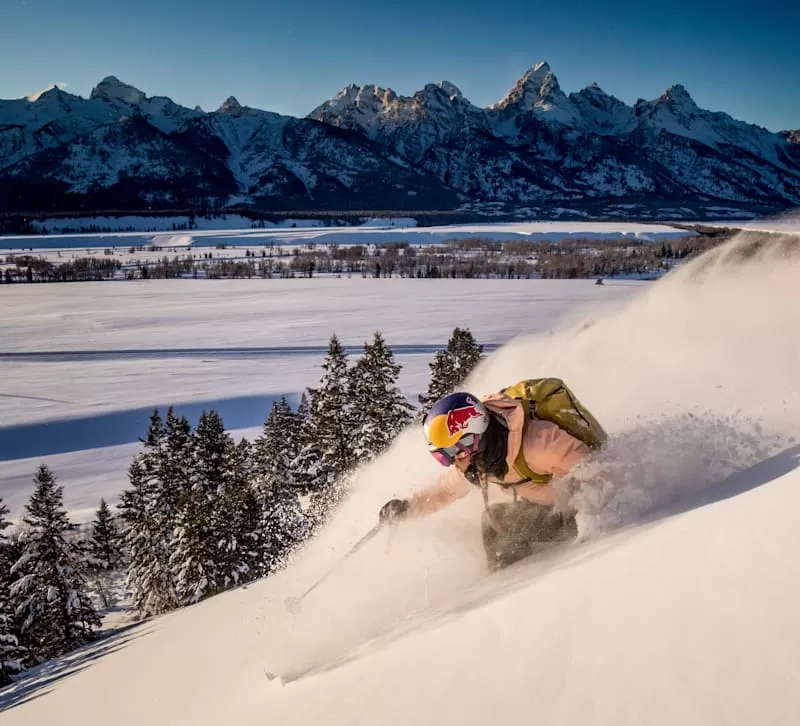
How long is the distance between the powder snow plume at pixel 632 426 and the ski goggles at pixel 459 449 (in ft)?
3.11

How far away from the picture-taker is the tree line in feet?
58.7

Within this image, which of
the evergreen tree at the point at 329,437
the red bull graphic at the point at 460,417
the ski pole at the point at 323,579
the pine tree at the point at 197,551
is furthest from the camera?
the evergreen tree at the point at 329,437

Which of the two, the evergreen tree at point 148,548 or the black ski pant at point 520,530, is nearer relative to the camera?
the black ski pant at point 520,530

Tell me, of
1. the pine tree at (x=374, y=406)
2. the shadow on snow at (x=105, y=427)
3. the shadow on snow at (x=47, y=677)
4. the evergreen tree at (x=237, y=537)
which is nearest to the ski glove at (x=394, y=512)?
the shadow on snow at (x=47, y=677)

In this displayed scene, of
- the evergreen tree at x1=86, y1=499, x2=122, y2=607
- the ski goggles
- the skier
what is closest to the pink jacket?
the skier

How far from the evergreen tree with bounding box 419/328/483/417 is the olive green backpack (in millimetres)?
18041

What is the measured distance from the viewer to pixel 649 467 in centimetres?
507

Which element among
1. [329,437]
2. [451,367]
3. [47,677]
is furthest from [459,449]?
[451,367]

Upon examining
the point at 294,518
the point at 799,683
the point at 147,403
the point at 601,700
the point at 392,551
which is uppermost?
the point at 799,683

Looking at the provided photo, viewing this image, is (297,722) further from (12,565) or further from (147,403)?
(147,403)

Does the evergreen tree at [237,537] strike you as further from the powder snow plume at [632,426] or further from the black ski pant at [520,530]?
the black ski pant at [520,530]

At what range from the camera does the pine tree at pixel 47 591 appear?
19.6 m

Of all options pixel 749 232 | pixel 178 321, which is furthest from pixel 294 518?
pixel 178 321

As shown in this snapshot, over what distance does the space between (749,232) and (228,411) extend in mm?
48658
